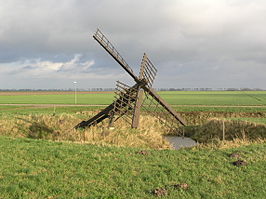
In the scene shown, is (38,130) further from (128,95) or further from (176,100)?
(176,100)

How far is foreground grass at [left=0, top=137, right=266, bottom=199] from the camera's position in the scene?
8.31 m

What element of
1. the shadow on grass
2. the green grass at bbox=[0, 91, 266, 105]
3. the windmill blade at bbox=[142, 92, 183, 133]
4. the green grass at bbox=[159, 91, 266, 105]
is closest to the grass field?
the shadow on grass

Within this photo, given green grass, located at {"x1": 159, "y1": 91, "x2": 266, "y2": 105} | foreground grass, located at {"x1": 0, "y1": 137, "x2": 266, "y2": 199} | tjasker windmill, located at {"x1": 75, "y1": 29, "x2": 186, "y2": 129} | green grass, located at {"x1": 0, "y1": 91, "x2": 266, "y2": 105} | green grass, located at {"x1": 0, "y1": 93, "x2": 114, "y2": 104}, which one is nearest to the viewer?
foreground grass, located at {"x1": 0, "y1": 137, "x2": 266, "y2": 199}

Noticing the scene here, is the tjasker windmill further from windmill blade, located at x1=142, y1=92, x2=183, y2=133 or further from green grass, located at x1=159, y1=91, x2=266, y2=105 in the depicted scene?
green grass, located at x1=159, y1=91, x2=266, y2=105

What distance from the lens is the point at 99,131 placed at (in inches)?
797

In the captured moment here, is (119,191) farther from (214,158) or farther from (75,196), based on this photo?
(214,158)

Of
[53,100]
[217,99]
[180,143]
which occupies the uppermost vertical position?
[217,99]

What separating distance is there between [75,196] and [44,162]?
4.22m

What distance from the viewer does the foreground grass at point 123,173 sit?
831 centimetres

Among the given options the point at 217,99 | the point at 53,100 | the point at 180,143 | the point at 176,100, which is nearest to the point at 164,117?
the point at 180,143

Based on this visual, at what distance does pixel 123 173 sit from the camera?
33.2ft

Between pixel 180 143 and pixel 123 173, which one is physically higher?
pixel 123 173

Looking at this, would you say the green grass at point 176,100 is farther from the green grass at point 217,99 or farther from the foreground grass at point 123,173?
the foreground grass at point 123,173

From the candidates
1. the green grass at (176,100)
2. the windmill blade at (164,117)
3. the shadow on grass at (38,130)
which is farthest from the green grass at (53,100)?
the shadow on grass at (38,130)
